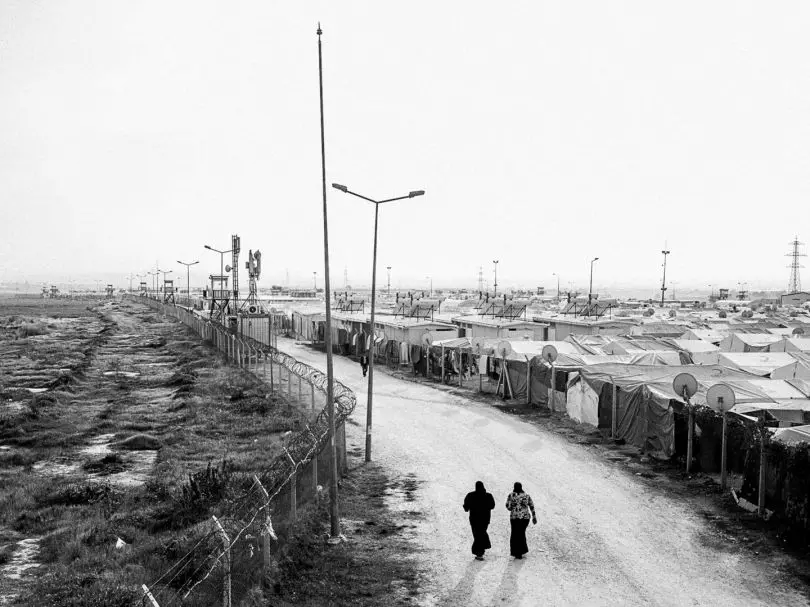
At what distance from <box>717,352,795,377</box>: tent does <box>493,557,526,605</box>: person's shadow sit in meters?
22.7

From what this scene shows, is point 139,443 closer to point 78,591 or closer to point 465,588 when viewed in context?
point 78,591

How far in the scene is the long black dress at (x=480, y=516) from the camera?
13.3m

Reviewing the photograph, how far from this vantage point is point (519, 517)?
13.3m

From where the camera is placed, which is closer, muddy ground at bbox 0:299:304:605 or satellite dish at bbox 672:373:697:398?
muddy ground at bbox 0:299:304:605

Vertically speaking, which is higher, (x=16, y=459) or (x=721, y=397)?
(x=721, y=397)

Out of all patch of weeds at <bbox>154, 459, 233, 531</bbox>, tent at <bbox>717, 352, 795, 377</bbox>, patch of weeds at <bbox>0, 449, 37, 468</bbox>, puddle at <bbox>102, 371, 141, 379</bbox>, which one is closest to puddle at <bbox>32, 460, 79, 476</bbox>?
patch of weeds at <bbox>0, 449, 37, 468</bbox>

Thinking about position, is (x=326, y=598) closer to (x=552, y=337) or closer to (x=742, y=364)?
(x=742, y=364)

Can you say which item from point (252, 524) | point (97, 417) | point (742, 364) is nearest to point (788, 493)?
point (252, 524)

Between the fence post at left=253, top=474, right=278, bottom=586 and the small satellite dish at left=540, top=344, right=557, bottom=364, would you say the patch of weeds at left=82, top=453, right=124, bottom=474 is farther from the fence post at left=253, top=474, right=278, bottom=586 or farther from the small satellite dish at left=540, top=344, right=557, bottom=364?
the small satellite dish at left=540, top=344, right=557, bottom=364

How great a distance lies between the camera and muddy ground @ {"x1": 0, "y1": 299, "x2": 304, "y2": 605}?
496 inches

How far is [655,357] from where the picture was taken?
3453 centimetres

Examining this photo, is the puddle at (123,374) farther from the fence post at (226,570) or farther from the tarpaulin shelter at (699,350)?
the fence post at (226,570)

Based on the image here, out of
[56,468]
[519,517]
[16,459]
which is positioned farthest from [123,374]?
[519,517]

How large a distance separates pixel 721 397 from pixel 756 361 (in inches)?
740
